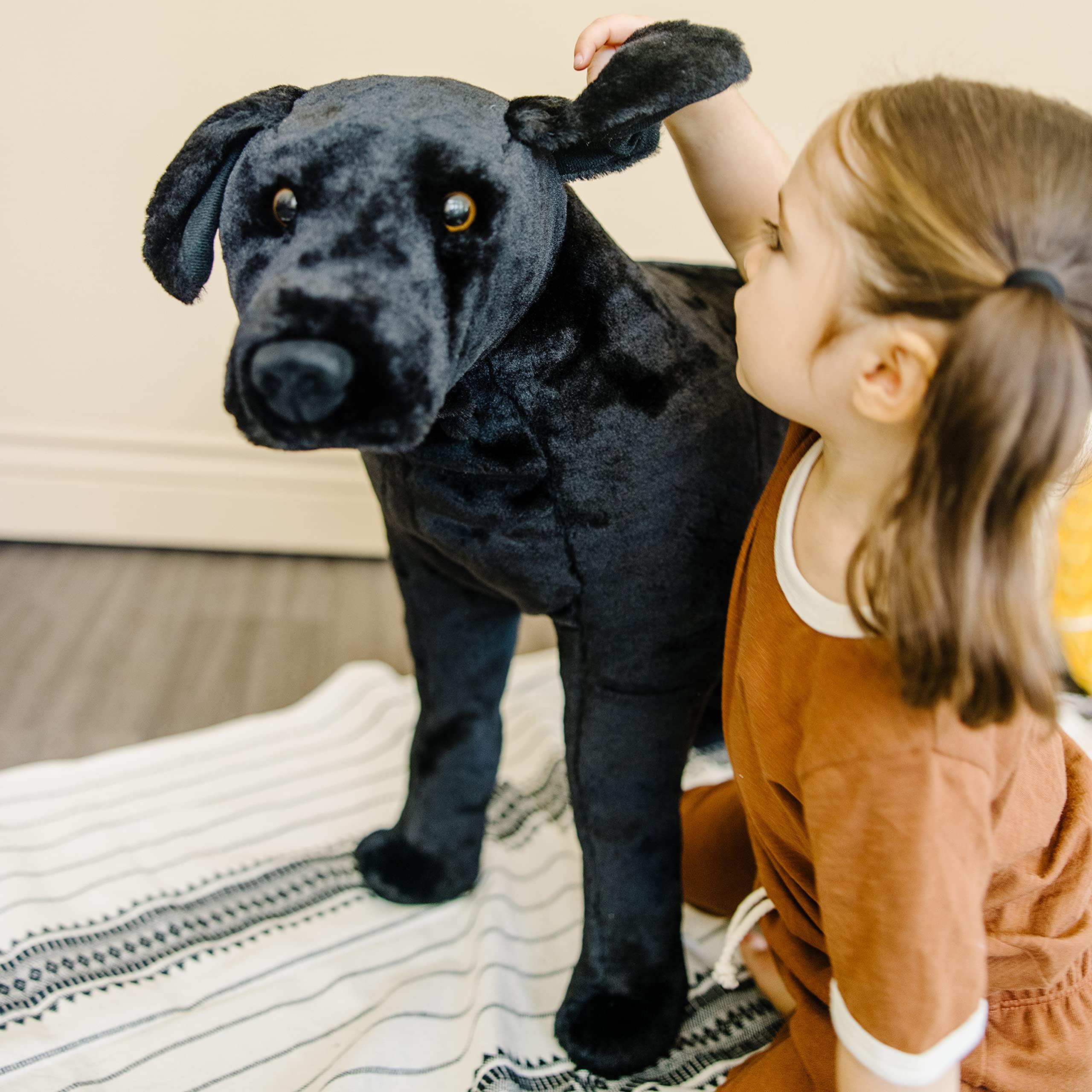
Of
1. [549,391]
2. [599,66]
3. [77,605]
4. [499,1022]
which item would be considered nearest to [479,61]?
[599,66]

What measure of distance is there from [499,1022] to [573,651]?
0.99ft

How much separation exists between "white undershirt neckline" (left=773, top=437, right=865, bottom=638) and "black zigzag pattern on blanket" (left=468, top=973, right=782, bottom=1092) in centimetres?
39

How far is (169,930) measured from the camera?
33.6 inches

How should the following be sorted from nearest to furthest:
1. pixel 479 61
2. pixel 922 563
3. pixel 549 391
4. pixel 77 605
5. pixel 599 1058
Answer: pixel 922 563
pixel 549 391
pixel 599 1058
pixel 479 61
pixel 77 605

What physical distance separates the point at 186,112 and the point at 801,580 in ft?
3.06

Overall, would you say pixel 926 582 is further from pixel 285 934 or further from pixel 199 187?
pixel 285 934

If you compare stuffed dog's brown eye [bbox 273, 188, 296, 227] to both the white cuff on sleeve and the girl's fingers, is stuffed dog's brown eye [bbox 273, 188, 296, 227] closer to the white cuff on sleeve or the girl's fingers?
the girl's fingers

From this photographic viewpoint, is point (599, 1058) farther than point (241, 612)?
No

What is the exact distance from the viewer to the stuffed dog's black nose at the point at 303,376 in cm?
48

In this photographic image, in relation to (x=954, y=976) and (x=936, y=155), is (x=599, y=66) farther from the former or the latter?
(x=954, y=976)

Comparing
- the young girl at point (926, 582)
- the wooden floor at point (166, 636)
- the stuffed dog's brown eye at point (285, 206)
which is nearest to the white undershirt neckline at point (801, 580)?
the young girl at point (926, 582)

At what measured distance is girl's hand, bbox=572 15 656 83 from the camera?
0.66 metres

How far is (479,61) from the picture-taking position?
1122 mm

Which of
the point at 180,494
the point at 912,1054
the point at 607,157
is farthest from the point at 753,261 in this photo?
the point at 180,494
